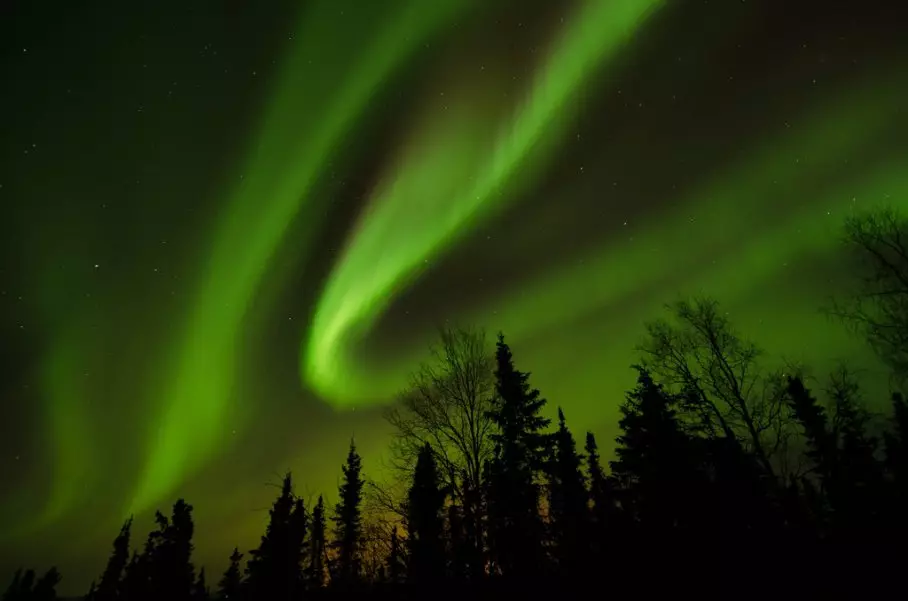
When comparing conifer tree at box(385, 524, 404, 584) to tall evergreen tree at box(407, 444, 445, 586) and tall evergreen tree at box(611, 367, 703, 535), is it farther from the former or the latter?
tall evergreen tree at box(611, 367, 703, 535)

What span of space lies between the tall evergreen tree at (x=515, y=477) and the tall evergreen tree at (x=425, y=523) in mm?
2080

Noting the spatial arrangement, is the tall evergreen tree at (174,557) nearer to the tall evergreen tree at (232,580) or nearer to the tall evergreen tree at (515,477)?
the tall evergreen tree at (232,580)

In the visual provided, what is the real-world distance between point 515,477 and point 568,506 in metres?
9.22

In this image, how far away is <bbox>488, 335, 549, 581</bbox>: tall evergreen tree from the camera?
12.7 metres

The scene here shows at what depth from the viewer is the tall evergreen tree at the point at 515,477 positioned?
41.5 feet

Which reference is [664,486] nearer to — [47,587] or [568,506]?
[568,506]

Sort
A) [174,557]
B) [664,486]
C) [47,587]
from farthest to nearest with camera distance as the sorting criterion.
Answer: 1. [47,587]
2. [174,557]
3. [664,486]

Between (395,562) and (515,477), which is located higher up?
(515,477)

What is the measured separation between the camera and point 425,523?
Result: 555 inches

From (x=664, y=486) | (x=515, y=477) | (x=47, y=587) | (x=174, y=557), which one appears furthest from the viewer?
(x=47, y=587)

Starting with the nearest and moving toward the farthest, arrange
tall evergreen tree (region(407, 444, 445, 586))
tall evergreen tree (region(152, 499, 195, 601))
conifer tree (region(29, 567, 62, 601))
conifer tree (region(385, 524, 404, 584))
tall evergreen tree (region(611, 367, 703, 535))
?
1. tall evergreen tree (region(611, 367, 703, 535))
2. tall evergreen tree (region(407, 444, 445, 586))
3. conifer tree (region(385, 524, 404, 584))
4. tall evergreen tree (region(152, 499, 195, 601))
5. conifer tree (region(29, 567, 62, 601))

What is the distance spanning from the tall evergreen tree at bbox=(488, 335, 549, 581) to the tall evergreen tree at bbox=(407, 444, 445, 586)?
2080mm

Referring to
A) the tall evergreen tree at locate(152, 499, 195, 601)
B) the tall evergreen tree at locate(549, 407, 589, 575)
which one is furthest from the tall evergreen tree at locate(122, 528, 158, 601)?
the tall evergreen tree at locate(549, 407, 589, 575)

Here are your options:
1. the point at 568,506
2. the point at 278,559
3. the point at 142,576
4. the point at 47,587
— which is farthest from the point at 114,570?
the point at 568,506
